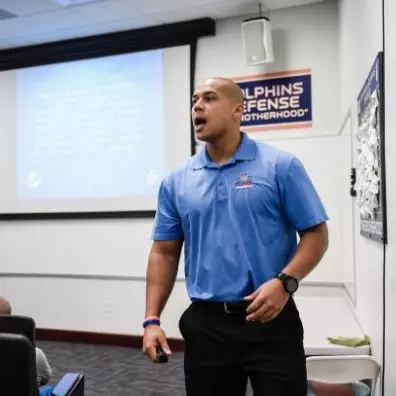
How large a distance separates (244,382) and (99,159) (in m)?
3.39

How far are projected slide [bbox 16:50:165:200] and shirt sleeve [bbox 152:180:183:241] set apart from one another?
109 inches

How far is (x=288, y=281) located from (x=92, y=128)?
11.7ft

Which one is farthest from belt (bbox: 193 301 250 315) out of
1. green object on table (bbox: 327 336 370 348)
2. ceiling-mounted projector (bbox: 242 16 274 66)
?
ceiling-mounted projector (bbox: 242 16 274 66)

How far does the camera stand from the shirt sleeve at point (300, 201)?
129cm

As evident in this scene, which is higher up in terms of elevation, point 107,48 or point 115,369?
point 107,48

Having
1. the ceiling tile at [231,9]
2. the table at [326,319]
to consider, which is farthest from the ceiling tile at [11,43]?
the table at [326,319]

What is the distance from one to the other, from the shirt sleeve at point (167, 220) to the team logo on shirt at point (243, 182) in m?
0.23

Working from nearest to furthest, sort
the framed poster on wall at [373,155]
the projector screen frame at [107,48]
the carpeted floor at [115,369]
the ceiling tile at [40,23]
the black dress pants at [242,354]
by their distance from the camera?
1. the black dress pants at [242,354]
2. the framed poster on wall at [373,155]
3. the carpeted floor at [115,369]
4. the ceiling tile at [40,23]
5. the projector screen frame at [107,48]

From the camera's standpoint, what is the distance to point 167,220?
4.89 ft

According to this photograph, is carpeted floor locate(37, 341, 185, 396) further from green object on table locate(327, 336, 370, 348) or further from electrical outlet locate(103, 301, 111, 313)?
green object on table locate(327, 336, 370, 348)

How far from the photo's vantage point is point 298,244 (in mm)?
1309

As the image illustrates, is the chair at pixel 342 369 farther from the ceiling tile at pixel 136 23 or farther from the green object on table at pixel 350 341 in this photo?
the ceiling tile at pixel 136 23

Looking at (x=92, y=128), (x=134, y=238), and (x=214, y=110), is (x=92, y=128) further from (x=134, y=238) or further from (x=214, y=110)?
(x=214, y=110)

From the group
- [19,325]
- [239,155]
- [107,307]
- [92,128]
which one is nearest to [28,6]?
[92,128]
